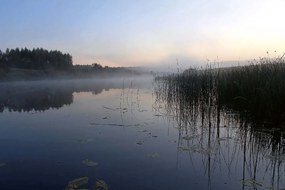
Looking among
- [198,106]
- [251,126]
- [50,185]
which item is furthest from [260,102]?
[50,185]

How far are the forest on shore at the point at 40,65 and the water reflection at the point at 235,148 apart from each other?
3132 inches

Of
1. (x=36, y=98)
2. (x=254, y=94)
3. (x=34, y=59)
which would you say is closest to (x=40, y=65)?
(x=34, y=59)

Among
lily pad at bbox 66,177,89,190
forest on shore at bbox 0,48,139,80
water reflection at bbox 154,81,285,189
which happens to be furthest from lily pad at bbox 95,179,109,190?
forest on shore at bbox 0,48,139,80

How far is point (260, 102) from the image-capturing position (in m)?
8.40

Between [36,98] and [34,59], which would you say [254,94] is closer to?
[36,98]

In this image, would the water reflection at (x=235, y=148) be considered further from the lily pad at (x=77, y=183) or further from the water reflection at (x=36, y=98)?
the water reflection at (x=36, y=98)

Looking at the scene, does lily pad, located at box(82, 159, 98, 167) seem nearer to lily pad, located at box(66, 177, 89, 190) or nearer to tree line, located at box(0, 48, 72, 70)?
lily pad, located at box(66, 177, 89, 190)

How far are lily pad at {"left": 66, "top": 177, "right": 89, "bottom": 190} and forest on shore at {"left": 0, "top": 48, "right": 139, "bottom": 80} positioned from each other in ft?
268

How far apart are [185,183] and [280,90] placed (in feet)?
16.1

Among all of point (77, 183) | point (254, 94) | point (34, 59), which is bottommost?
point (77, 183)

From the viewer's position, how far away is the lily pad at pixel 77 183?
417 cm

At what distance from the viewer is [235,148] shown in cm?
593

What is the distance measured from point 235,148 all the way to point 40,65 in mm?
97400

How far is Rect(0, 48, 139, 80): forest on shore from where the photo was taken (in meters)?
85.1
